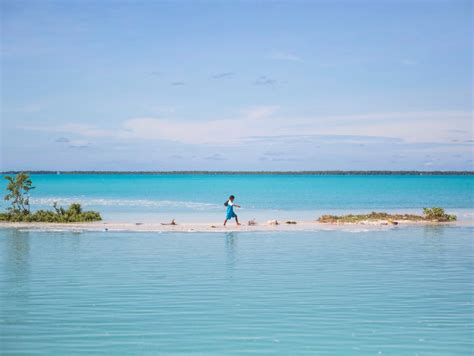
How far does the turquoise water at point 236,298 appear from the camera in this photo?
35.6 ft

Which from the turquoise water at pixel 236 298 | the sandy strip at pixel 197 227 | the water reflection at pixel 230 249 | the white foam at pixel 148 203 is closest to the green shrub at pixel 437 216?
the sandy strip at pixel 197 227

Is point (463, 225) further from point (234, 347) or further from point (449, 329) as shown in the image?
point (234, 347)

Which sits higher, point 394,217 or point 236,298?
point 394,217

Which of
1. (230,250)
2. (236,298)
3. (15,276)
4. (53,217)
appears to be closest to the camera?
(236,298)

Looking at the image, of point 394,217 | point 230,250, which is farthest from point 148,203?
point 230,250

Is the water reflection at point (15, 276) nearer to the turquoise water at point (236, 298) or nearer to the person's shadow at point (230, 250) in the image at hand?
the turquoise water at point (236, 298)

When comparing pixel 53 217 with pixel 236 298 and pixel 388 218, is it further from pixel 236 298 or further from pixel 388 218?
pixel 236 298

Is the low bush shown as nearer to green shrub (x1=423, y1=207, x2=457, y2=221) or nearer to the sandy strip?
green shrub (x1=423, y1=207, x2=457, y2=221)

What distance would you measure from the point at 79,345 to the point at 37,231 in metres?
19.3

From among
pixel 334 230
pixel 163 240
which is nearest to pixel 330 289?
pixel 163 240

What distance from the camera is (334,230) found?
29.6 meters

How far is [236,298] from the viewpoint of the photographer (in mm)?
14125

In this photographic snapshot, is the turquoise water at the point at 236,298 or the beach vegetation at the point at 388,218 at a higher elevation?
the beach vegetation at the point at 388,218

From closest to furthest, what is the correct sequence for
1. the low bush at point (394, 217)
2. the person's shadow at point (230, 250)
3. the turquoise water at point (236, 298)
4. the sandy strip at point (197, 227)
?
the turquoise water at point (236, 298) < the person's shadow at point (230, 250) < the sandy strip at point (197, 227) < the low bush at point (394, 217)
